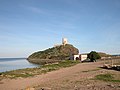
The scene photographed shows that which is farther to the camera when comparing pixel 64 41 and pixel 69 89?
pixel 64 41

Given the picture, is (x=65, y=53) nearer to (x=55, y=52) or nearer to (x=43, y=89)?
(x=55, y=52)

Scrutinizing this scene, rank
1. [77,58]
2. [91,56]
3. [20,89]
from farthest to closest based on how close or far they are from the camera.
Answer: [77,58] < [91,56] < [20,89]

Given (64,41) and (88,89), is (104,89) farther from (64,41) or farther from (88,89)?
(64,41)

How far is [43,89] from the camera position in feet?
63.4

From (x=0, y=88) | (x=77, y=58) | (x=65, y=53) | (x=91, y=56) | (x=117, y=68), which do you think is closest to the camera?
(x=0, y=88)

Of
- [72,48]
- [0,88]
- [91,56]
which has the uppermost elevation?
[72,48]

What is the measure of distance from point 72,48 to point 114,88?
175672 millimetres

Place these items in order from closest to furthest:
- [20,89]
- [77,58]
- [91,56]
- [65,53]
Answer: [20,89]
[91,56]
[77,58]
[65,53]

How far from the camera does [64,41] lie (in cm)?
18950

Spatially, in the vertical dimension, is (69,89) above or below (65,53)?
below

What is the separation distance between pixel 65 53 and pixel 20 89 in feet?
541

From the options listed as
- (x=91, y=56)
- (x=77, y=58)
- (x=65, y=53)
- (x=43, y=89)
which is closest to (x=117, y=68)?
A: (x=43, y=89)

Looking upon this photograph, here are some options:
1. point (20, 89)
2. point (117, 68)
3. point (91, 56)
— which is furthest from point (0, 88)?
point (91, 56)

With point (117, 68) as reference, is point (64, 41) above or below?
above
